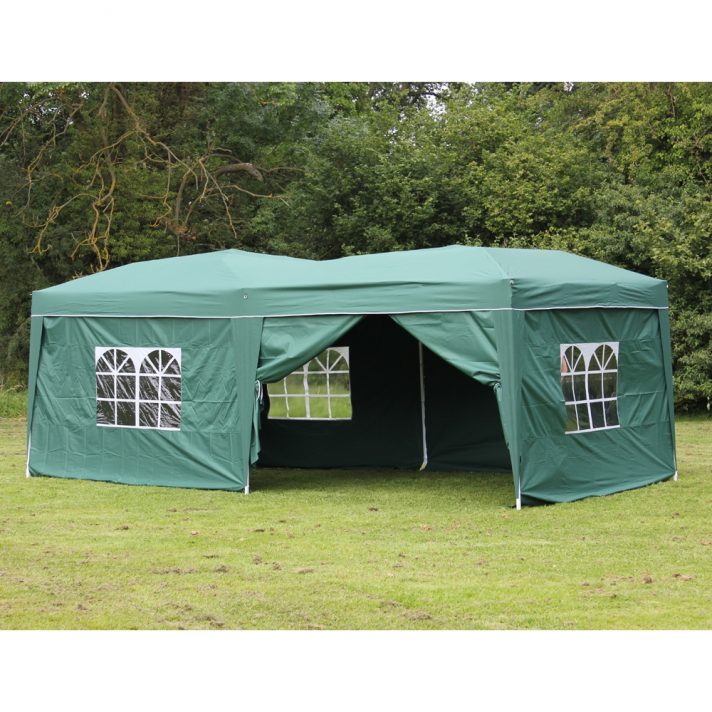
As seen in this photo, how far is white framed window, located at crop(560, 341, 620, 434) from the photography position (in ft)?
36.7

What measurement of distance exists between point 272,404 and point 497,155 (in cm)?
1058

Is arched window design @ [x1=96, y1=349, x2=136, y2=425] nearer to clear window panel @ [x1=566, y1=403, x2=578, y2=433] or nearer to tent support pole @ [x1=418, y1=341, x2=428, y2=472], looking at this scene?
tent support pole @ [x1=418, y1=341, x2=428, y2=472]

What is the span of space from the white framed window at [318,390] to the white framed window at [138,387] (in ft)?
6.30

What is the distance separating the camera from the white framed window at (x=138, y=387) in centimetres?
1213

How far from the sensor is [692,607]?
22.1 ft

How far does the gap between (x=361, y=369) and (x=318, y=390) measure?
1.84ft

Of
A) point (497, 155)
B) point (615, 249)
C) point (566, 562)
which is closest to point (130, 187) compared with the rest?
point (497, 155)

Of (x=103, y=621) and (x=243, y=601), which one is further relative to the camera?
(x=243, y=601)

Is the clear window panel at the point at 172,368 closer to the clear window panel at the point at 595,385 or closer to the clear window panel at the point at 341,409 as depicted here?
the clear window panel at the point at 341,409

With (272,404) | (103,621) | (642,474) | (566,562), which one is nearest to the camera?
(103,621)

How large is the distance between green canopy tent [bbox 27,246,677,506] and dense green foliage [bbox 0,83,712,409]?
734 cm

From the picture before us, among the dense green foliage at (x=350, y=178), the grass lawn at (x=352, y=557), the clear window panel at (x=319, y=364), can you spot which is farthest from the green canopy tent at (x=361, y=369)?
the dense green foliage at (x=350, y=178)

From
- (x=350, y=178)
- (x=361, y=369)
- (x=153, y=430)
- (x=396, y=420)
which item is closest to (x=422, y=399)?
(x=396, y=420)

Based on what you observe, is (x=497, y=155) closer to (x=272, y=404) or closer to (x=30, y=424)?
(x=272, y=404)
